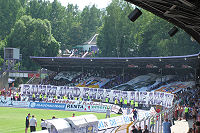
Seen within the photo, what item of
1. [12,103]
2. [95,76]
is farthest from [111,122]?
[95,76]

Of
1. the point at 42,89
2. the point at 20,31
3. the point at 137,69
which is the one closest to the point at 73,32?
the point at 20,31

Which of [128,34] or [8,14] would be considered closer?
[128,34]

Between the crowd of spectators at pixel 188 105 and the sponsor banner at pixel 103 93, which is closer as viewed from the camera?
the crowd of spectators at pixel 188 105

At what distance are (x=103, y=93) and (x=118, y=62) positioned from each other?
1051 cm

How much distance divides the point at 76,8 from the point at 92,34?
40.5 metres

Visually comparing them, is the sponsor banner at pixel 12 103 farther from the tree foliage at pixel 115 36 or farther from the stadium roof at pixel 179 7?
the stadium roof at pixel 179 7

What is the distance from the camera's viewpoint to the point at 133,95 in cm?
4841

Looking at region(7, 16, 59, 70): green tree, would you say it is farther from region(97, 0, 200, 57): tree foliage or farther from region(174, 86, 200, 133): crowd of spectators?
region(174, 86, 200, 133): crowd of spectators

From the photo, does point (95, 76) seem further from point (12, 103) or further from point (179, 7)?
point (179, 7)

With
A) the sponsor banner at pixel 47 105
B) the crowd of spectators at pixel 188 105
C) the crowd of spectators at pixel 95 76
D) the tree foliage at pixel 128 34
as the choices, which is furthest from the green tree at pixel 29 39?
the crowd of spectators at pixel 188 105

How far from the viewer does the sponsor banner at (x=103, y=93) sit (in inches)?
1786

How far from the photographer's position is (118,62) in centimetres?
6122

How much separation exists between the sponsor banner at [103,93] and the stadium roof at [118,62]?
7.19 meters

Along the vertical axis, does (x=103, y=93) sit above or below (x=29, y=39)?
below
